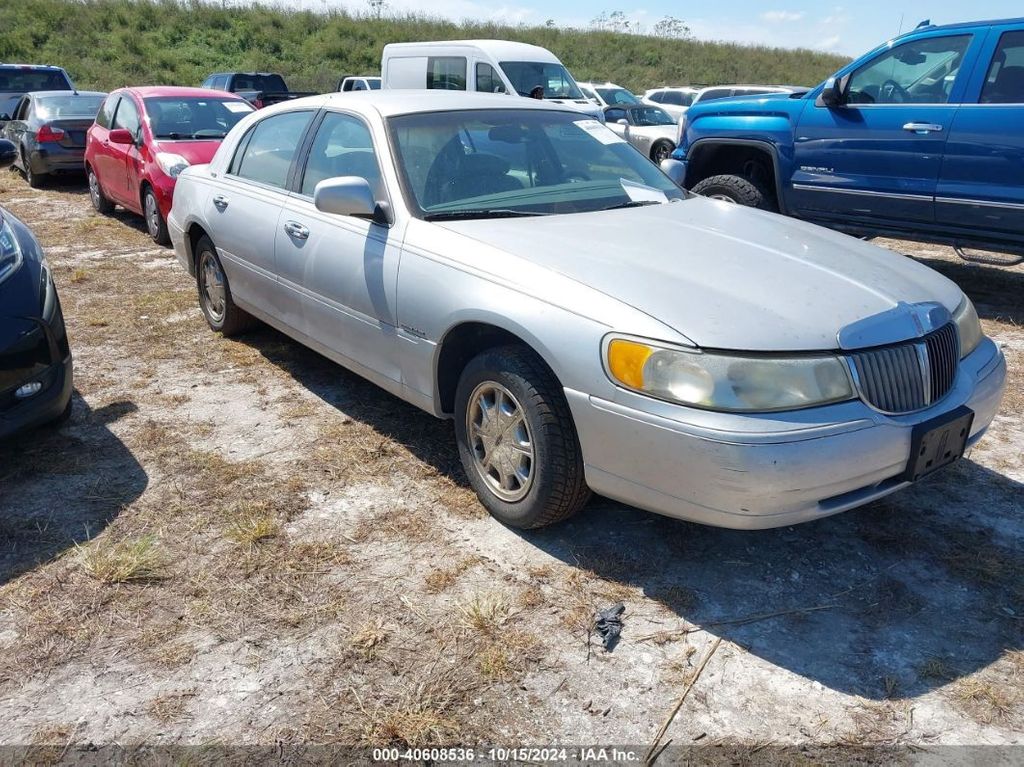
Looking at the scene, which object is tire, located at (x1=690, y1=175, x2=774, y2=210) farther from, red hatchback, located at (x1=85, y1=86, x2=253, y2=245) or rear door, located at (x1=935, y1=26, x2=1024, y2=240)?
red hatchback, located at (x1=85, y1=86, x2=253, y2=245)

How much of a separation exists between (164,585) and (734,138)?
6.26m

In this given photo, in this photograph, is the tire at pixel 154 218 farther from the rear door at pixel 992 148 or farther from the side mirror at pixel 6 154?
the rear door at pixel 992 148

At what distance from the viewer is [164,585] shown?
2.89m

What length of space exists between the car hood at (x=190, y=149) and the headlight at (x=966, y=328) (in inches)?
275

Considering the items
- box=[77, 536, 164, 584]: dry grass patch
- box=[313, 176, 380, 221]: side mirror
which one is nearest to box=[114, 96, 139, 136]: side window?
box=[313, 176, 380, 221]: side mirror

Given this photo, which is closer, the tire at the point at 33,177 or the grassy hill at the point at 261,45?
the tire at the point at 33,177

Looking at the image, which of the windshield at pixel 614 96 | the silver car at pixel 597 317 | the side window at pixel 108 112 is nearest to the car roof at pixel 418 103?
the silver car at pixel 597 317

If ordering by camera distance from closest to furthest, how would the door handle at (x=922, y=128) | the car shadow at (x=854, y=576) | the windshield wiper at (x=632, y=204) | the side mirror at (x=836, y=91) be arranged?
the car shadow at (x=854, y=576)
the windshield wiper at (x=632, y=204)
the door handle at (x=922, y=128)
the side mirror at (x=836, y=91)

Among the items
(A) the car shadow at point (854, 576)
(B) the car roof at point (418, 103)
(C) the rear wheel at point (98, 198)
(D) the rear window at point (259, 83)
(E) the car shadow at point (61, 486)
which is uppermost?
(B) the car roof at point (418, 103)

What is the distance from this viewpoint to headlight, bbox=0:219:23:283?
142 inches

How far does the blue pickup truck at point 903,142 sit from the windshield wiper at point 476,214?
4170 millimetres

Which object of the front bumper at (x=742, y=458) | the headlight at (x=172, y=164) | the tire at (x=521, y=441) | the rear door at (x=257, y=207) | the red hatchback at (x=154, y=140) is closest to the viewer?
the front bumper at (x=742, y=458)

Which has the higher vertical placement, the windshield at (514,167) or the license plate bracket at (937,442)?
the windshield at (514,167)

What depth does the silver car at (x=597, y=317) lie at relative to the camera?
8.25 feet
